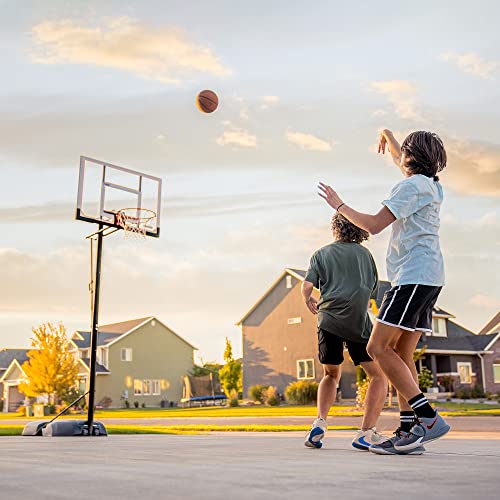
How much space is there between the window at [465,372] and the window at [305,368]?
834 cm

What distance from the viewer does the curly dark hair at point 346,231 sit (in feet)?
20.9

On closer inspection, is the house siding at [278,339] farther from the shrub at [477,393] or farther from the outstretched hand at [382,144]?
the outstretched hand at [382,144]

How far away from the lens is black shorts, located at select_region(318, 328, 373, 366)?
6.13 m

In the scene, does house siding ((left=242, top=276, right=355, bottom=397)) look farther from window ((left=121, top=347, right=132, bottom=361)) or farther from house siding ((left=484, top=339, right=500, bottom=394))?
window ((left=121, top=347, right=132, bottom=361))

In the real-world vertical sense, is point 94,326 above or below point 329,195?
below

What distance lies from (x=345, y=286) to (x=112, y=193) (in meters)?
7.15

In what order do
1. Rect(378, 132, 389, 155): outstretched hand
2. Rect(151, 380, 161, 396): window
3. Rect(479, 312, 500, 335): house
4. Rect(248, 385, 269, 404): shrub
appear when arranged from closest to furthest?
Rect(378, 132, 389, 155): outstretched hand, Rect(248, 385, 269, 404): shrub, Rect(479, 312, 500, 335): house, Rect(151, 380, 161, 396): window

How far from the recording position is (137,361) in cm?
5434

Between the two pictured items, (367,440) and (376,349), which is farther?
(367,440)

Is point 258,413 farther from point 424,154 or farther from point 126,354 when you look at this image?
point 126,354

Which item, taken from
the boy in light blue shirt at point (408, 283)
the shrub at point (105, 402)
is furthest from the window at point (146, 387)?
the boy in light blue shirt at point (408, 283)

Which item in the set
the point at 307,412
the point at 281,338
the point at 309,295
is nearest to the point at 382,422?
the point at 307,412

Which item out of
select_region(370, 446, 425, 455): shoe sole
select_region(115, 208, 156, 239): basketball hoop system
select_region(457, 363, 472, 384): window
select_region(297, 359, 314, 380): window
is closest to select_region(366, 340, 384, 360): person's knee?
select_region(370, 446, 425, 455): shoe sole

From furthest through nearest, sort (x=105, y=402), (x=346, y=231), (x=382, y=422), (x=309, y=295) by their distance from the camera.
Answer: (x=105, y=402) → (x=382, y=422) → (x=346, y=231) → (x=309, y=295)
